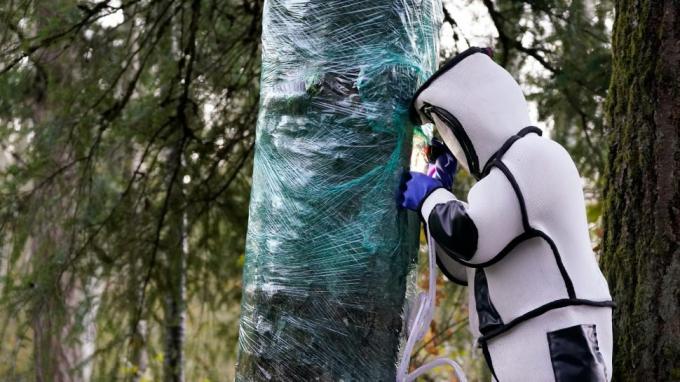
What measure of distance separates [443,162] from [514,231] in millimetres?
423

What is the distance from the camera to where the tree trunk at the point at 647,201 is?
3.02 metres

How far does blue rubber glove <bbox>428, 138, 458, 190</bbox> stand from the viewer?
2645mm

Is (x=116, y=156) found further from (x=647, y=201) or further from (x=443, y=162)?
(x=647, y=201)

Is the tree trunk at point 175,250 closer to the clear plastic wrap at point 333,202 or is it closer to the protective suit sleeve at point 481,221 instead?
the clear plastic wrap at point 333,202

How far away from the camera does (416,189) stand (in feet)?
7.84

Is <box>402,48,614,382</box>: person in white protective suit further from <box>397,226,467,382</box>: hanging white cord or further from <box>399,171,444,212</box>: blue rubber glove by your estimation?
<box>397,226,467,382</box>: hanging white cord

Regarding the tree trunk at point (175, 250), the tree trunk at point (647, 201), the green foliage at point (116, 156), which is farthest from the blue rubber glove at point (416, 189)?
the tree trunk at point (175, 250)

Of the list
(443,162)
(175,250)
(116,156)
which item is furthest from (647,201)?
(116,156)

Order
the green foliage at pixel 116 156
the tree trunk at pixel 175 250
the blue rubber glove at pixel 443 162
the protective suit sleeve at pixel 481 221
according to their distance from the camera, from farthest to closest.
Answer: the tree trunk at pixel 175 250 < the green foliage at pixel 116 156 < the blue rubber glove at pixel 443 162 < the protective suit sleeve at pixel 481 221

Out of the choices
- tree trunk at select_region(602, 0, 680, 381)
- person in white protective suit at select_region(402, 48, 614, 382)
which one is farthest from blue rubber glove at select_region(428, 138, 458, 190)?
tree trunk at select_region(602, 0, 680, 381)

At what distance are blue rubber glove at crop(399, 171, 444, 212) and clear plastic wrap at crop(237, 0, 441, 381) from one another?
0.03 meters

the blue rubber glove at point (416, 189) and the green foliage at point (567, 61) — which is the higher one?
the green foliage at point (567, 61)

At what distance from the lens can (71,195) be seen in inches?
209

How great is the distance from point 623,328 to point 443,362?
0.94 m
